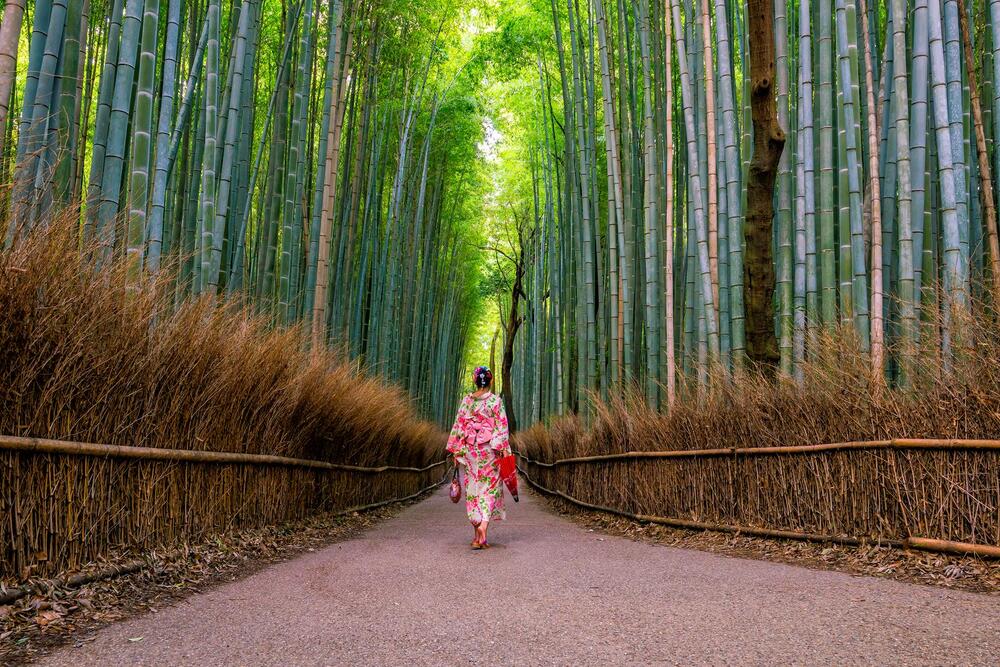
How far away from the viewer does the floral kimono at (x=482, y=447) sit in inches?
176

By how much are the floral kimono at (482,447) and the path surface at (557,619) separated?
1019 mm

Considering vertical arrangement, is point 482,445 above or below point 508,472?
above

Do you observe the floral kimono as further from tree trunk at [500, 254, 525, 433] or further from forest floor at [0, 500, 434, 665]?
tree trunk at [500, 254, 525, 433]

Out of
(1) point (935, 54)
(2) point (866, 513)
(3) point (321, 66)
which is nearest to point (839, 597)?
(2) point (866, 513)

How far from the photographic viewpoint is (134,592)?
2.46 m

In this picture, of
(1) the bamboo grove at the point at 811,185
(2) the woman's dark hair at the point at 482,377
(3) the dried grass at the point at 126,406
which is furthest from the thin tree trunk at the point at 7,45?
(1) the bamboo grove at the point at 811,185

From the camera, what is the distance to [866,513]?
3268 mm

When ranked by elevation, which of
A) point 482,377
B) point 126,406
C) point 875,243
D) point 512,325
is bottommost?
point 126,406

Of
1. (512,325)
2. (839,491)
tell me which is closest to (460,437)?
(839,491)

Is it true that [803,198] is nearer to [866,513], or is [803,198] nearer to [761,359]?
[761,359]

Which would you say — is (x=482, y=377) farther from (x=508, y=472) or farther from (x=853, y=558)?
(x=853, y=558)

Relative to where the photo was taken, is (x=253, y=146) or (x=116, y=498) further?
(x=253, y=146)

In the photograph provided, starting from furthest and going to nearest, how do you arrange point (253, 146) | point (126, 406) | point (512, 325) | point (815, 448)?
point (512, 325) < point (253, 146) < point (815, 448) < point (126, 406)

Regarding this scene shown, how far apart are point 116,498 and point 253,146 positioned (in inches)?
221
